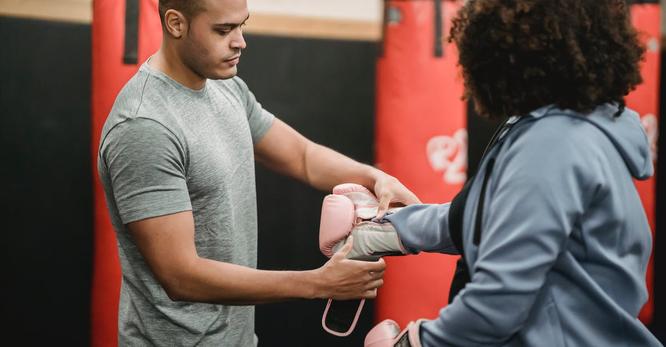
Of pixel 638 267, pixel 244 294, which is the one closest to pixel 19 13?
pixel 244 294

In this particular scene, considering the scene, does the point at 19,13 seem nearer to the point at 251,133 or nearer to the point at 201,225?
the point at 251,133

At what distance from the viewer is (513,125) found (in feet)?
4.23

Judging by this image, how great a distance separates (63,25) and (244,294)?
71.1 inches

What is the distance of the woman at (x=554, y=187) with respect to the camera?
3.85 feet

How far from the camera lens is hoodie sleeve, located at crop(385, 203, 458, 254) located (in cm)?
148

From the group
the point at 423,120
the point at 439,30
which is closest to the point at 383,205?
the point at 423,120

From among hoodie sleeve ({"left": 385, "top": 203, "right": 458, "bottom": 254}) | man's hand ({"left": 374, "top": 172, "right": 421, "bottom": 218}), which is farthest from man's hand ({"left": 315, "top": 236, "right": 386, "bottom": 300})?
man's hand ({"left": 374, "top": 172, "right": 421, "bottom": 218})

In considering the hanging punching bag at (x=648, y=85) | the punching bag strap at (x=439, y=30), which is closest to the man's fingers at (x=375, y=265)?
the punching bag strap at (x=439, y=30)

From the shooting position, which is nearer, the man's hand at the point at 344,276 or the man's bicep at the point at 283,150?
the man's hand at the point at 344,276

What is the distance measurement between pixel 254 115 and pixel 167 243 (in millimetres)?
582

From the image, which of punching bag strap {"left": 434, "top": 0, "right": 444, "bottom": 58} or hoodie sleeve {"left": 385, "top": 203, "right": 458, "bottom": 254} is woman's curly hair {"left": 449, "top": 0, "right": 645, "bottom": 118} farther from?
punching bag strap {"left": 434, "top": 0, "right": 444, "bottom": 58}

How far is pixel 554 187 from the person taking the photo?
1.16 metres

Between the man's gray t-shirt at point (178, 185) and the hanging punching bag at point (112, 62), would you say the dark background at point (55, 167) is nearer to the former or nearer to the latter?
the hanging punching bag at point (112, 62)

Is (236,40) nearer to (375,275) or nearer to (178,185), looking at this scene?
(178,185)
